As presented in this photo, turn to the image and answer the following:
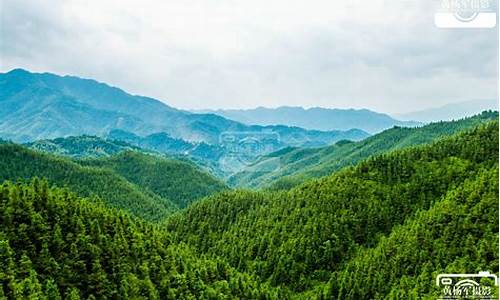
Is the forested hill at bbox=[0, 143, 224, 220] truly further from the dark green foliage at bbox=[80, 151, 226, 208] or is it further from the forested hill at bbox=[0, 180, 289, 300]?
the forested hill at bbox=[0, 180, 289, 300]

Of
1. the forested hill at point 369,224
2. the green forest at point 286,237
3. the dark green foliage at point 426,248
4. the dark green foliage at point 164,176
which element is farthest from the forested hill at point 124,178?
the dark green foliage at point 426,248

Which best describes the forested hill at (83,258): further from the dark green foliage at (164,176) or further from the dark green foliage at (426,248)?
the dark green foliage at (164,176)

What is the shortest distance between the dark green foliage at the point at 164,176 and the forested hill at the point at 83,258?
118591mm

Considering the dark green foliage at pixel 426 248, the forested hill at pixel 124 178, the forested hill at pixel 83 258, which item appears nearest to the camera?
the forested hill at pixel 83 258

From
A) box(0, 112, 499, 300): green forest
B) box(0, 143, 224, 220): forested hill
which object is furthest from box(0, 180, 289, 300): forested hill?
box(0, 143, 224, 220): forested hill

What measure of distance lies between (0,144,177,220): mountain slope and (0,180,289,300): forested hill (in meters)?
83.3

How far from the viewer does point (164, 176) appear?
Result: 180250 millimetres

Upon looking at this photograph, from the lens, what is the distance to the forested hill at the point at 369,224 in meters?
43.3

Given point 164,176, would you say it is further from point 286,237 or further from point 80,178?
point 286,237

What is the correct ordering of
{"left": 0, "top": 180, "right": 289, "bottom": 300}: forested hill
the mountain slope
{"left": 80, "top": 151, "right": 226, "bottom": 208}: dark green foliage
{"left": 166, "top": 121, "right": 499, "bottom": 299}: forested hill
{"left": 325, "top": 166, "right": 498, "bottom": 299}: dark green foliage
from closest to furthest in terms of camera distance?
{"left": 0, "top": 180, "right": 289, "bottom": 300}: forested hill < {"left": 325, "top": 166, "right": 498, "bottom": 299}: dark green foliage < {"left": 166, "top": 121, "right": 499, "bottom": 299}: forested hill < the mountain slope < {"left": 80, "top": 151, "right": 226, "bottom": 208}: dark green foliage

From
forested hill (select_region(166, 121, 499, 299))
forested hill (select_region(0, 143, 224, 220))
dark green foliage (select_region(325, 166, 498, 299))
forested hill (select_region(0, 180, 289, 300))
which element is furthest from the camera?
forested hill (select_region(0, 143, 224, 220))

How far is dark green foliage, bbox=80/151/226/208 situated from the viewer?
169m

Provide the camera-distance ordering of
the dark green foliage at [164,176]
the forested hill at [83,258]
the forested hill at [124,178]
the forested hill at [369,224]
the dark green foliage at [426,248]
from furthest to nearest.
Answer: the dark green foliage at [164,176]
the forested hill at [124,178]
the forested hill at [369,224]
the dark green foliage at [426,248]
the forested hill at [83,258]

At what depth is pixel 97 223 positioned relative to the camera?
3597 cm
